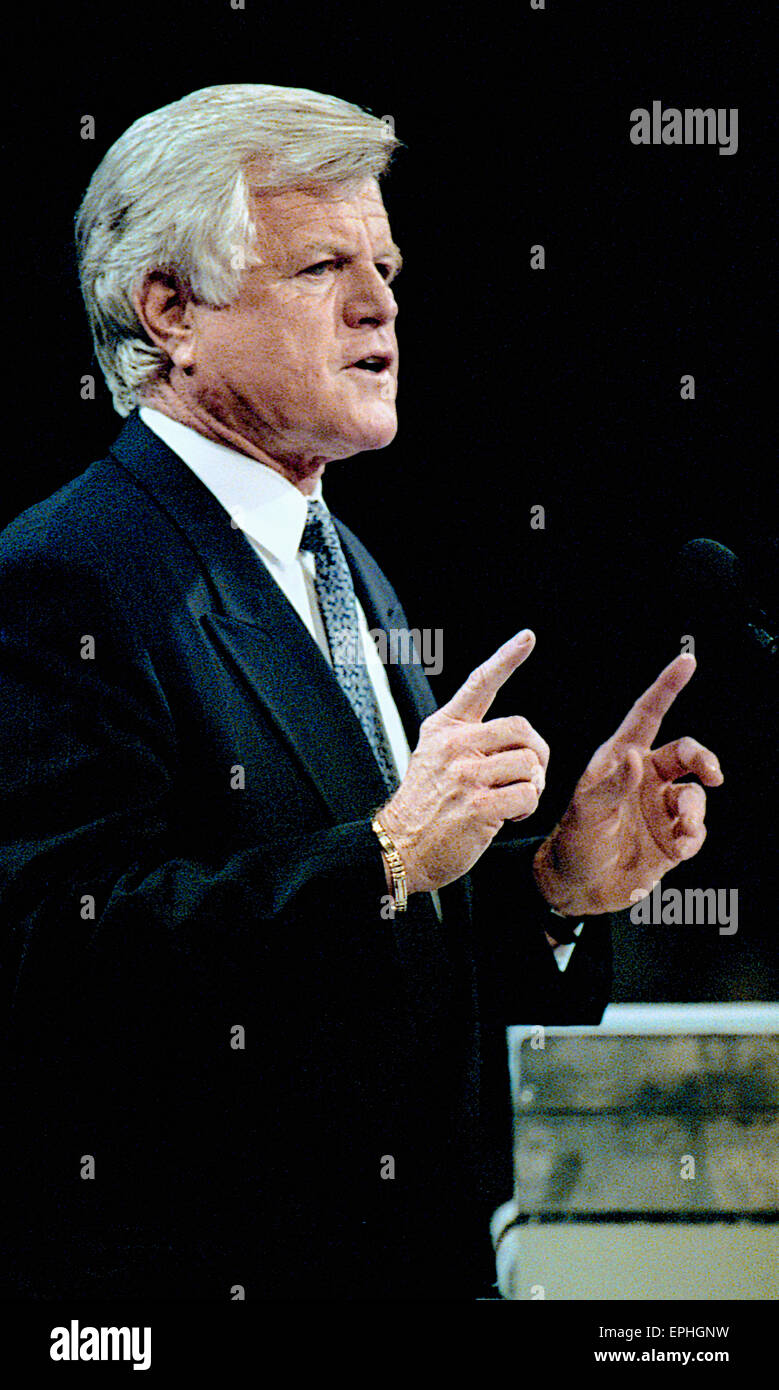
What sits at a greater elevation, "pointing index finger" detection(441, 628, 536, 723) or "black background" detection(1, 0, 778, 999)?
"black background" detection(1, 0, 778, 999)

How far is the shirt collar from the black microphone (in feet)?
1.48

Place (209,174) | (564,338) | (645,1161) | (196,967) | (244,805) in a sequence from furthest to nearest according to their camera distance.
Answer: (564,338) < (645,1161) < (209,174) < (244,805) < (196,967)

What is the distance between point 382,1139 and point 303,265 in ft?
3.15

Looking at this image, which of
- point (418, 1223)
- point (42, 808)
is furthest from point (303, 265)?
point (418, 1223)

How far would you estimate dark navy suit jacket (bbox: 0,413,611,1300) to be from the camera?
1.26m

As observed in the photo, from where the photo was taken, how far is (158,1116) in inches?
51.7

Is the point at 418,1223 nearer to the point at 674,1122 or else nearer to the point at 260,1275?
the point at 260,1275

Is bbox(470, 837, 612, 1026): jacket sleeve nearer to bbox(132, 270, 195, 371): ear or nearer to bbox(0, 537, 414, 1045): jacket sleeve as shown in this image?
bbox(0, 537, 414, 1045): jacket sleeve

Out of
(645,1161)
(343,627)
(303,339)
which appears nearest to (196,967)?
(343,627)

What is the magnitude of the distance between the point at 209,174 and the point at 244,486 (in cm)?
35

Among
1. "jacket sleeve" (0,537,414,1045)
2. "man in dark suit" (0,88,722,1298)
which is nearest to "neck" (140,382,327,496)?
"man in dark suit" (0,88,722,1298)

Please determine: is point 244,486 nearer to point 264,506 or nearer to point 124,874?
point 264,506

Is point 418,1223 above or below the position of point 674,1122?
above

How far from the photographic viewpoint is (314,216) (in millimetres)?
1587
